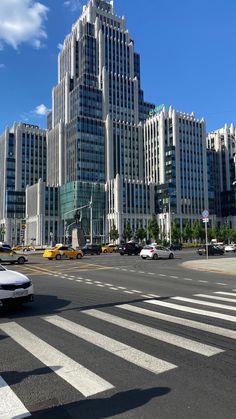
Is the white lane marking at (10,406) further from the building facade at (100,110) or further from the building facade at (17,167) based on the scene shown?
the building facade at (17,167)

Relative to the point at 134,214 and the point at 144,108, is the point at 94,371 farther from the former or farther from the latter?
the point at 144,108

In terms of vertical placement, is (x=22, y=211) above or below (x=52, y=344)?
above

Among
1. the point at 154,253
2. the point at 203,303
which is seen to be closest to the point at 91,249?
the point at 154,253

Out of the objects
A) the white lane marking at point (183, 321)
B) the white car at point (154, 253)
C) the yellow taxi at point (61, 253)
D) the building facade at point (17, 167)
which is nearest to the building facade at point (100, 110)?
the building facade at point (17, 167)

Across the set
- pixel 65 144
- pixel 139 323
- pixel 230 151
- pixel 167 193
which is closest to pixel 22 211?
pixel 65 144

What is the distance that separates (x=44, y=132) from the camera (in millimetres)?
160375

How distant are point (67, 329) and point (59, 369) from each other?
8.01 ft

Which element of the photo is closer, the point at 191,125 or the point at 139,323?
the point at 139,323

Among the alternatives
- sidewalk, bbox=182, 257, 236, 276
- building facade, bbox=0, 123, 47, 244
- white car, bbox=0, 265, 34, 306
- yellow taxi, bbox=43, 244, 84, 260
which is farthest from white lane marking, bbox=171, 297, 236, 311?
building facade, bbox=0, 123, 47, 244

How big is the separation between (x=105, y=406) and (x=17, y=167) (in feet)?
511

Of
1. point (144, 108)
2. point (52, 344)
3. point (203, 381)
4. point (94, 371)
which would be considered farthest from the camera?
point (144, 108)

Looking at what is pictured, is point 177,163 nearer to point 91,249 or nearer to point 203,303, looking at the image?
point 91,249

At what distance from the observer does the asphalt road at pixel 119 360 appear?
4211mm

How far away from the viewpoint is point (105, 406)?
420 cm
